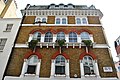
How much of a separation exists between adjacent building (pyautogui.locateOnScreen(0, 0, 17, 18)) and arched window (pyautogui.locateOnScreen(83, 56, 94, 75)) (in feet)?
44.6

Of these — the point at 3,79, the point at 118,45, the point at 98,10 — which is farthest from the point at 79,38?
the point at 118,45

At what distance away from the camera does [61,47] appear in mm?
14008

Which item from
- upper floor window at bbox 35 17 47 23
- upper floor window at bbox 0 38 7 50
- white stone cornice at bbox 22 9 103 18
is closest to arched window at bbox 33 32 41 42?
upper floor window at bbox 35 17 47 23

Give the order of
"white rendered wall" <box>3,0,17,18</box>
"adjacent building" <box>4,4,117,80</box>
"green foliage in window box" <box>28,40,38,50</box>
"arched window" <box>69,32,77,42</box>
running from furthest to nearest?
1. "white rendered wall" <box>3,0,17,18</box>
2. "arched window" <box>69,32,77,42</box>
3. "green foliage in window box" <box>28,40,38,50</box>
4. "adjacent building" <box>4,4,117,80</box>

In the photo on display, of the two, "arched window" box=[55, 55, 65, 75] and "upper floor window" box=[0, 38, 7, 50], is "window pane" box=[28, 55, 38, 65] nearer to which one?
"arched window" box=[55, 55, 65, 75]

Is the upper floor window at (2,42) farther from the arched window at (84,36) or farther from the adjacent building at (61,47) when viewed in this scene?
the arched window at (84,36)

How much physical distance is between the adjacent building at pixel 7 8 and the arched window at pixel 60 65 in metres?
11.6

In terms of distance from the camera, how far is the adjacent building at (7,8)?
21.0m

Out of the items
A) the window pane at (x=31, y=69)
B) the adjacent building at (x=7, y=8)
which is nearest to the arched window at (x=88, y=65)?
the window pane at (x=31, y=69)

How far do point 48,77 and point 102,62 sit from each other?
16.7ft

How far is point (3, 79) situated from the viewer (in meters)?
12.2

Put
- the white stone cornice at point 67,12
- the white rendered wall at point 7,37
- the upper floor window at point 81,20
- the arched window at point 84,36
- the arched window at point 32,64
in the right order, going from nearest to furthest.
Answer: the arched window at point 32,64 → the white rendered wall at point 7,37 → the arched window at point 84,36 → the upper floor window at point 81,20 → the white stone cornice at point 67,12

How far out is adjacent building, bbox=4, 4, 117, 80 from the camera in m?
12.5

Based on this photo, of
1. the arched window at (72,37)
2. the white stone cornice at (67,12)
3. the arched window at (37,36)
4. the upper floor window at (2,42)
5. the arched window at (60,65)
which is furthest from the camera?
the white stone cornice at (67,12)
